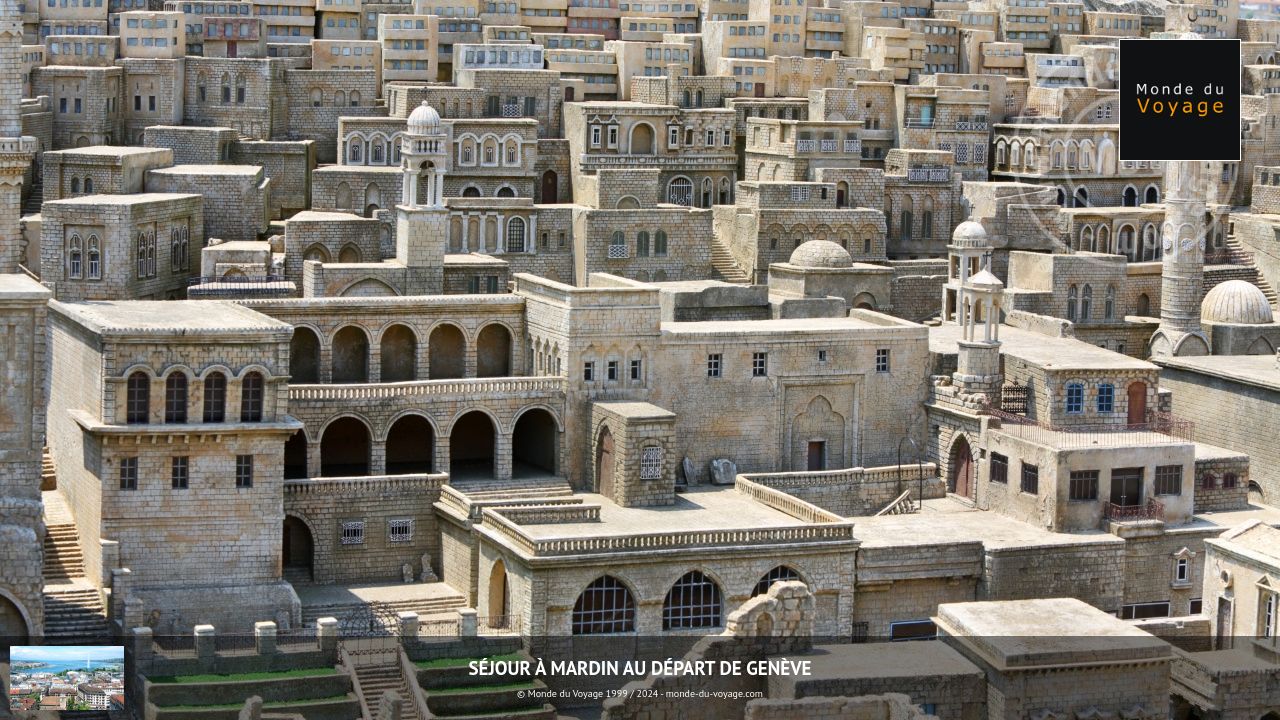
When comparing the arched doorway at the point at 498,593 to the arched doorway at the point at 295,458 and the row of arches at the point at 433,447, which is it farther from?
the arched doorway at the point at 295,458

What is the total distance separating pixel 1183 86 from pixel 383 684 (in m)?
39.0

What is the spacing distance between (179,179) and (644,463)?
21433 mm

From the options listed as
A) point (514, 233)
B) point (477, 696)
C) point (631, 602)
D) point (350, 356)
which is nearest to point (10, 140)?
point (350, 356)

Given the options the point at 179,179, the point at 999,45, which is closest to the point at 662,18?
the point at 999,45

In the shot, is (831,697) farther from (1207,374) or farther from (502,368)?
(1207,374)

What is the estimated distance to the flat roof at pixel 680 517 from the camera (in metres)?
60.7

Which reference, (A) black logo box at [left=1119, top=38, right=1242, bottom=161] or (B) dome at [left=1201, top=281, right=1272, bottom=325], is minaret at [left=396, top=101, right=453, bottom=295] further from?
(B) dome at [left=1201, top=281, right=1272, bottom=325]

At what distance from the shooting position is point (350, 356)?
6850 cm

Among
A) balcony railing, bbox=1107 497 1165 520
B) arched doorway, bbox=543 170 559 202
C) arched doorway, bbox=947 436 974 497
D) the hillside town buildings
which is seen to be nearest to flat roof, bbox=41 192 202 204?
the hillside town buildings

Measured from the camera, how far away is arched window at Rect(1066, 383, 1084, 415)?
68438mm

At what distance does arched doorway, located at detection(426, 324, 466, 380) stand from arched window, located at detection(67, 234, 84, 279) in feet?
36.5

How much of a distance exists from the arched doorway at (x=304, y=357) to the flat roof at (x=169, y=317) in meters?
3.02

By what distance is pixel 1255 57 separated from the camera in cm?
10556

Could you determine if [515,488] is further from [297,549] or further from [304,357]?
[304,357]
